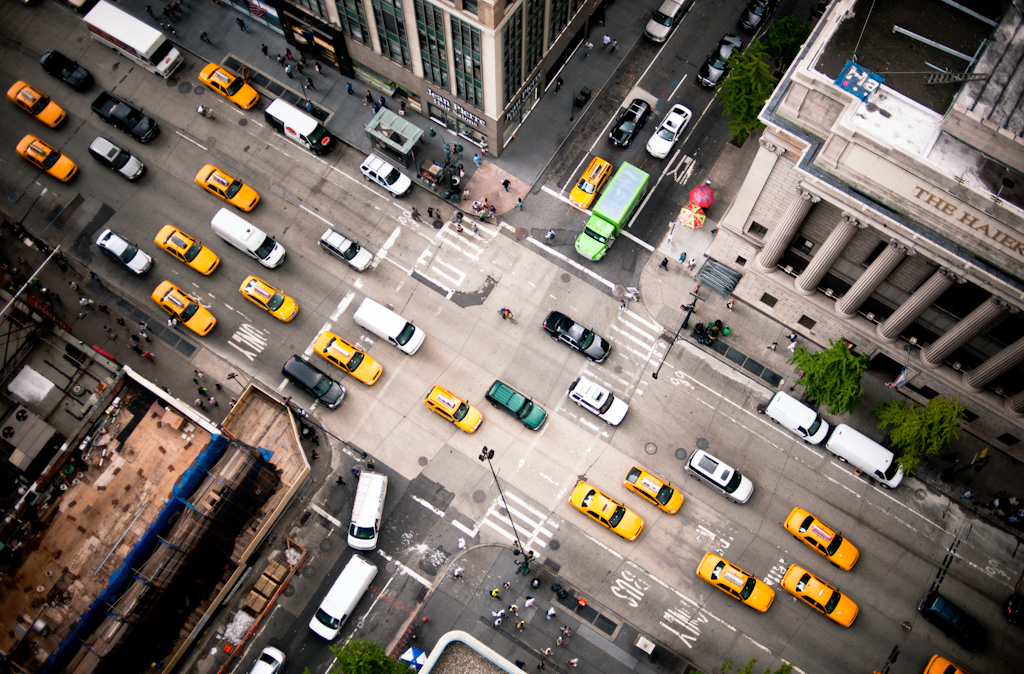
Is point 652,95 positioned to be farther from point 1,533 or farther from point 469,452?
point 1,533

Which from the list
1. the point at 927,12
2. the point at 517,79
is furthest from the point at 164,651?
the point at 927,12

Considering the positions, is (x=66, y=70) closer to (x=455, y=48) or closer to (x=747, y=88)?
(x=455, y=48)

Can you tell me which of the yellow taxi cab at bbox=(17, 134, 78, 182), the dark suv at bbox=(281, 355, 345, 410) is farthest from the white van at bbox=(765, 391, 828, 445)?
the yellow taxi cab at bbox=(17, 134, 78, 182)

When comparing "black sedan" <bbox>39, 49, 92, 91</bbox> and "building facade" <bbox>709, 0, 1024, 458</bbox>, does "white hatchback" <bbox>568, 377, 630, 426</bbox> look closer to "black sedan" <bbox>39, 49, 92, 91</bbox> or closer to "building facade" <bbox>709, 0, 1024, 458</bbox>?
"building facade" <bbox>709, 0, 1024, 458</bbox>

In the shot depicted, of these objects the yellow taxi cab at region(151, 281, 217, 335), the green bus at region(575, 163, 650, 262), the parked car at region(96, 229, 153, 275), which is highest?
the green bus at region(575, 163, 650, 262)

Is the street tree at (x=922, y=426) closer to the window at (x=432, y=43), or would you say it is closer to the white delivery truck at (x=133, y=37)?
the window at (x=432, y=43)

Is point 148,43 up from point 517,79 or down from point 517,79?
down

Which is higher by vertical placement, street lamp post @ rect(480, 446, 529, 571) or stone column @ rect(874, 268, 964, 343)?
stone column @ rect(874, 268, 964, 343)

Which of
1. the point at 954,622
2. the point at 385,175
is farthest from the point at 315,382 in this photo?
the point at 954,622
